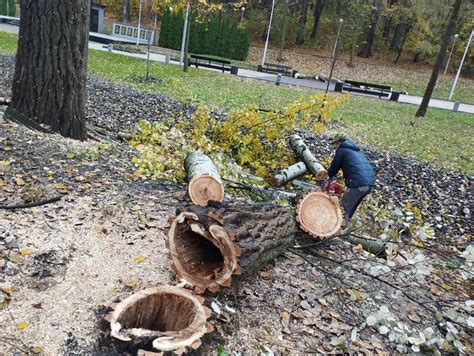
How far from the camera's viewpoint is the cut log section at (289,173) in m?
6.80

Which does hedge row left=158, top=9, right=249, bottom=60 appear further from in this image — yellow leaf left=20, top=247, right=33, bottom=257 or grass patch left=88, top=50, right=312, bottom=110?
yellow leaf left=20, top=247, right=33, bottom=257

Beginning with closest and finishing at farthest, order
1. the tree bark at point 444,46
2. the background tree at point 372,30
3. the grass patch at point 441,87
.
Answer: the tree bark at point 444,46 < the grass patch at point 441,87 < the background tree at point 372,30

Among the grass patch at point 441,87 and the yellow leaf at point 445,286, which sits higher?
the grass patch at point 441,87

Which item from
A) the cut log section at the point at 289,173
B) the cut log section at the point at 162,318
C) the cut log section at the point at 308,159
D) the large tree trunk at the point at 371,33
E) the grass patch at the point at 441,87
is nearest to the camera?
the cut log section at the point at 162,318

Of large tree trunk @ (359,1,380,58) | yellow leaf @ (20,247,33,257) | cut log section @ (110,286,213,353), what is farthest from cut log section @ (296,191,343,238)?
large tree trunk @ (359,1,380,58)

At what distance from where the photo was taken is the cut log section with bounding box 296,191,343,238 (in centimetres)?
420

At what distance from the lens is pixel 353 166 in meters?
5.35

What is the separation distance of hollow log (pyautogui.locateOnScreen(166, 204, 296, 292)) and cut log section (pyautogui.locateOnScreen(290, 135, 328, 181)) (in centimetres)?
369

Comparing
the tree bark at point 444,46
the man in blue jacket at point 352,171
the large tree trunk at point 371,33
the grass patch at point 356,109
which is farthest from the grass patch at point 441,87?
the man in blue jacket at point 352,171

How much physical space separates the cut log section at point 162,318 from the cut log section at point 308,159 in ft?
16.0

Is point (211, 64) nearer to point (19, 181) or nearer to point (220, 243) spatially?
point (19, 181)

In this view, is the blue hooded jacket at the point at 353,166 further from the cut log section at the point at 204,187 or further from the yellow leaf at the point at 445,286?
the cut log section at the point at 204,187

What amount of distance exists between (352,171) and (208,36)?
26.4m

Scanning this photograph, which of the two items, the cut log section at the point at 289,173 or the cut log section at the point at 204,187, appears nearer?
the cut log section at the point at 204,187
